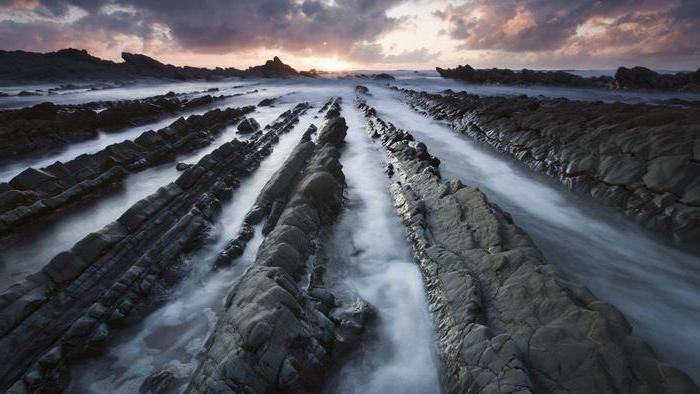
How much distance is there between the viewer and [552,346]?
3.89 m

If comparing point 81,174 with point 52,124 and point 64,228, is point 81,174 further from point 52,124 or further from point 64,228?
point 52,124

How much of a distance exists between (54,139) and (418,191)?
1640 cm

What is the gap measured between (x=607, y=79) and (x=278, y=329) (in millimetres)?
74795

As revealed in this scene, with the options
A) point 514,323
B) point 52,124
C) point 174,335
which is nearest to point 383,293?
point 514,323

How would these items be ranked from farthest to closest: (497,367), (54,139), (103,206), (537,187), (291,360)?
(54,139) → (537,187) → (103,206) → (291,360) → (497,367)

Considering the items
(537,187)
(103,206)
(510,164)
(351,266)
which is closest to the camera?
(351,266)

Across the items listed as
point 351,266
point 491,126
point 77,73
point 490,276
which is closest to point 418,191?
point 351,266

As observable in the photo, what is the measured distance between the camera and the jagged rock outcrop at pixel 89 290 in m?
4.48

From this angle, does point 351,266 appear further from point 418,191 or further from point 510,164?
point 510,164

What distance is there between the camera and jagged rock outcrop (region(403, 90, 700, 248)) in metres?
8.43

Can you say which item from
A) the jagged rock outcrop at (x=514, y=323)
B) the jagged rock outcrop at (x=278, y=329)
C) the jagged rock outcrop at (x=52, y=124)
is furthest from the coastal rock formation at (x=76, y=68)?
the jagged rock outcrop at (x=514, y=323)

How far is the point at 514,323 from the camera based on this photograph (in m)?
4.45

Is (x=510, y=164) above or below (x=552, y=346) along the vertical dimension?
below

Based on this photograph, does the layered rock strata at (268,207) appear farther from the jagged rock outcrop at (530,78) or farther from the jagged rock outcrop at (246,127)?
the jagged rock outcrop at (530,78)
